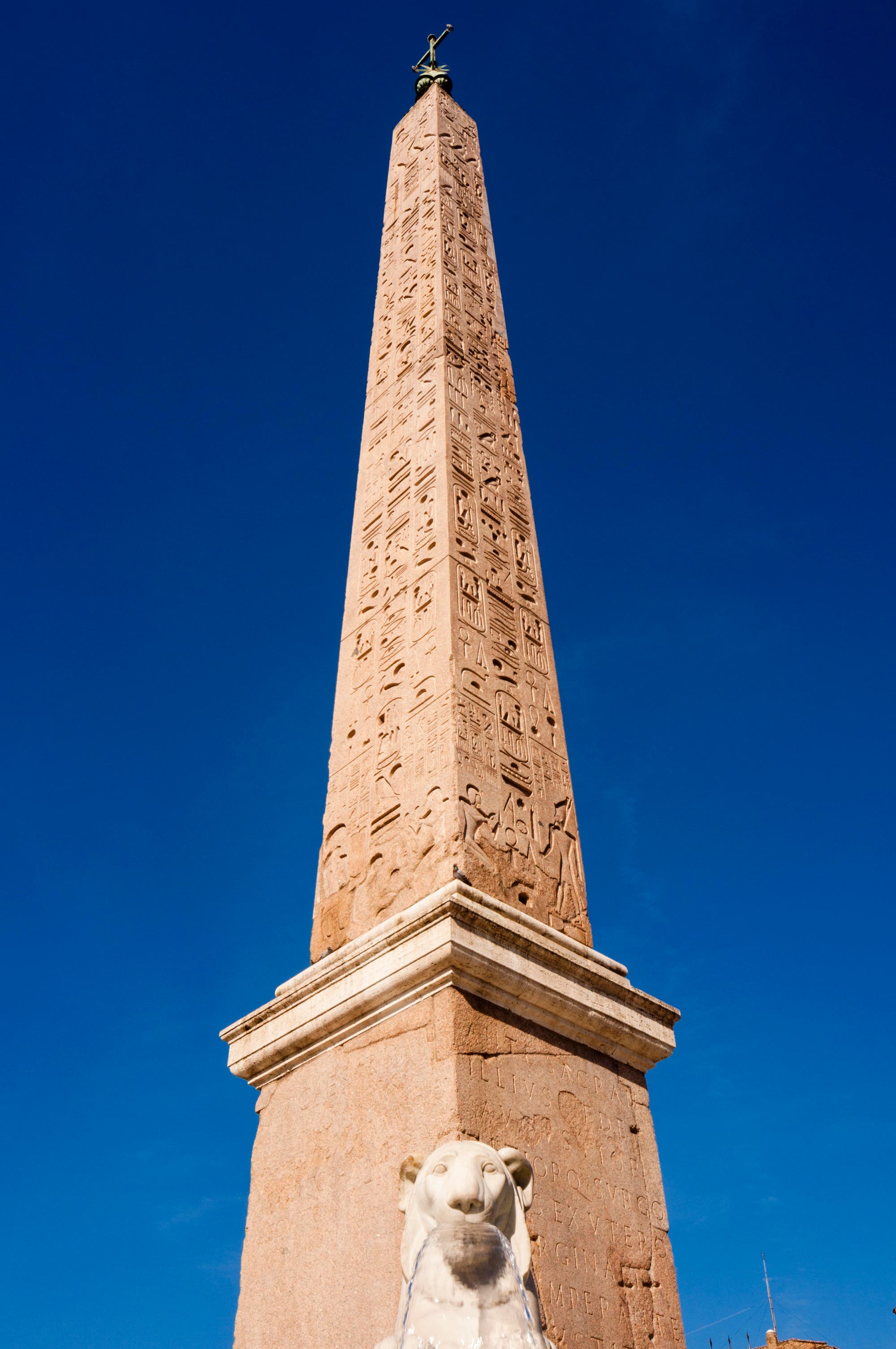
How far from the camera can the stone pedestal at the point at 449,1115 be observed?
148 inches

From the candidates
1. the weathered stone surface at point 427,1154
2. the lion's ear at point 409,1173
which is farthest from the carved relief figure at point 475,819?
the lion's ear at point 409,1173

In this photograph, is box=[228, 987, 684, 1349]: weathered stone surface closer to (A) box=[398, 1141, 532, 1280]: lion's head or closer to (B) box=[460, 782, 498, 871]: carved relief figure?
(B) box=[460, 782, 498, 871]: carved relief figure

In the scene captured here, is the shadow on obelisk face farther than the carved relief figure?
No

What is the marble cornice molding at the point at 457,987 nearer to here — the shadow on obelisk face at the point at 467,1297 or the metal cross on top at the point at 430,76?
the shadow on obelisk face at the point at 467,1297

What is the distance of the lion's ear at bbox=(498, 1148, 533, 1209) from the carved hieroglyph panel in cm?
142

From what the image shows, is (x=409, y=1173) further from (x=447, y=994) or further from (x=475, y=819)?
(x=475, y=819)

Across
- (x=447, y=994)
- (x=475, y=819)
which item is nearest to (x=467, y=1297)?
(x=447, y=994)

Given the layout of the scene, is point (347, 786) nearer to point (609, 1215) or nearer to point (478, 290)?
point (609, 1215)

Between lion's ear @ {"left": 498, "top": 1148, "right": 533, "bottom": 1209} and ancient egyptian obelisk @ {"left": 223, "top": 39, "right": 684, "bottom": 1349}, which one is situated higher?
ancient egyptian obelisk @ {"left": 223, "top": 39, "right": 684, "bottom": 1349}

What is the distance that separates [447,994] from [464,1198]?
1335 mm

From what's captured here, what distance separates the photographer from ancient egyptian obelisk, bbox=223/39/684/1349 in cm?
385

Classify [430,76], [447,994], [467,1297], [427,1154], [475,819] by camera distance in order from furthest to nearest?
[430,76], [475,819], [447,994], [427,1154], [467,1297]

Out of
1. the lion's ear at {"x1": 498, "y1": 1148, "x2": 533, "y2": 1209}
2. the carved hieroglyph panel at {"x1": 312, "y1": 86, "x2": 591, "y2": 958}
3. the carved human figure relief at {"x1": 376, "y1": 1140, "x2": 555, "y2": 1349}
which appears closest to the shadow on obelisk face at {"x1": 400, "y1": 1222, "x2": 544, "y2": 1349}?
the carved human figure relief at {"x1": 376, "y1": 1140, "x2": 555, "y2": 1349}

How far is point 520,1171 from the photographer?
10.0 ft
